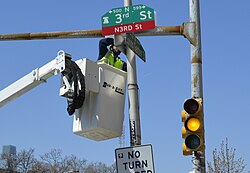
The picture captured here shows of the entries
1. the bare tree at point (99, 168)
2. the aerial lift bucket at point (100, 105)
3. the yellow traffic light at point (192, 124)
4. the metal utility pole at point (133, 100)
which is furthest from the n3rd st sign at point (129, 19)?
the bare tree at point (99, 168)

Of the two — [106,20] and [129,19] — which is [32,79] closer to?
[106,20]

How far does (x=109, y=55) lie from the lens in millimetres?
10102

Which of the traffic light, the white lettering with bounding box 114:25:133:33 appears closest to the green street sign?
the white lettering with bounding box 114:25:133:33

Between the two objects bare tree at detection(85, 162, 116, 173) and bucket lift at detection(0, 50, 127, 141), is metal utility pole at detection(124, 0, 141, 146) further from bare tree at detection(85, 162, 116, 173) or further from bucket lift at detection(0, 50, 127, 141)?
bare tree at detection(85, 162, 116, 173)

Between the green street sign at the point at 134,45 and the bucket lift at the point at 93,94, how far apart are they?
1.78ft

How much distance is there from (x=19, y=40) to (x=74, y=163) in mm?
65714

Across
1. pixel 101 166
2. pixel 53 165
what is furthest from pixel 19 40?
pixel 101 166

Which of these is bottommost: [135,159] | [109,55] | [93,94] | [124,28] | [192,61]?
[135,159]

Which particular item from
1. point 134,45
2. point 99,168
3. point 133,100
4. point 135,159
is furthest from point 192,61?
point 99,168

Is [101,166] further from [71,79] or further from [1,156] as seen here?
[71,79]

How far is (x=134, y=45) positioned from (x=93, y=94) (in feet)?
3.40

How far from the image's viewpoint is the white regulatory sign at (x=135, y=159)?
871cm

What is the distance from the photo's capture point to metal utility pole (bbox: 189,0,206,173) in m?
8.83

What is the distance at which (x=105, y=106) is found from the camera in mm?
9281
